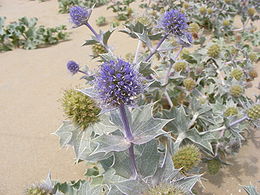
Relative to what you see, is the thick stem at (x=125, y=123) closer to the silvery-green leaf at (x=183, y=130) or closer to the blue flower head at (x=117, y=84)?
the blue flower head at (x=117, y=84)

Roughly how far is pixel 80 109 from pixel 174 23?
79cm

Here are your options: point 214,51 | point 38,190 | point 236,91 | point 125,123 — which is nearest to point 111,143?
point 125,123

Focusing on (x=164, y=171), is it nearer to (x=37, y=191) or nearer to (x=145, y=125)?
(x=145, y=125)

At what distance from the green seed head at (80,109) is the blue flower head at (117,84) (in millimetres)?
422

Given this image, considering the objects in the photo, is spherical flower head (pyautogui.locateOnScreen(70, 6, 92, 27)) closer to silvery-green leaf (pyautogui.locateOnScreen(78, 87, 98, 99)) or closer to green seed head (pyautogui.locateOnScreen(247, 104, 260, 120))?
silvery-green leaf (pyautogui.locateOnScreen(78, 87, 98, 99))

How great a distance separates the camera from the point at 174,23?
1.52 m

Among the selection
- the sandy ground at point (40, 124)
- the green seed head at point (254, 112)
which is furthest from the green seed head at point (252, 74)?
the green seed head at point (254, 112)

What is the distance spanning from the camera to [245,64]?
2883 mm

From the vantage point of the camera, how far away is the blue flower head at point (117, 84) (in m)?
0.96

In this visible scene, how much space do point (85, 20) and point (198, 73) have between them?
1580 mm

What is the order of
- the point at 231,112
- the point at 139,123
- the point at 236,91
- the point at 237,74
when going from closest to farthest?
the point at 139,123
the point at 231,112
the point at 236,91
the point at 237,74

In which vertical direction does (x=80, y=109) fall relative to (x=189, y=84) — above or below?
above

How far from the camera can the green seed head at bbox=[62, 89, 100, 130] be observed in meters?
1.39

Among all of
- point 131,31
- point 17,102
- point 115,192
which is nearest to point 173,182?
point 115,192
